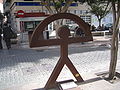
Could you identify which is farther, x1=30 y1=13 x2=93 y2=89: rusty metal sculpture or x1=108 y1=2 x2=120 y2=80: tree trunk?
x1=108 y1=2 x2=120 y2=80: tree trunk

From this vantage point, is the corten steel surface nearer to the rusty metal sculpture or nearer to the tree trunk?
the rusty metal sculpture

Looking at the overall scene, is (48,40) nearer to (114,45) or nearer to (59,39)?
(59,39)

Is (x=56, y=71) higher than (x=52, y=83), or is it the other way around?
(x=56, y=71)

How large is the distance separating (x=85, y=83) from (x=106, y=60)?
312 centimetres

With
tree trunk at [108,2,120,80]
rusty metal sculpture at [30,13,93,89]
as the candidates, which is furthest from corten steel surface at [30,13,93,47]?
tree trunk at [108,2,120,80]

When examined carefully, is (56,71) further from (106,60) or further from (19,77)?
(106,60)

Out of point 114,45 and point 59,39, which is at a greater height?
point 59,39

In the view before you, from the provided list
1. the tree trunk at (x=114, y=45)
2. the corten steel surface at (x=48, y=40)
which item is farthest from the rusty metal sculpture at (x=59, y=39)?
the tree trunk at (x=114, y=45)

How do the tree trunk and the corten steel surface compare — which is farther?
the tree trunk

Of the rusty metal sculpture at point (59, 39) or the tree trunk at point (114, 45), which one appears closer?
the rusty metal sculpture at point (59, 39)

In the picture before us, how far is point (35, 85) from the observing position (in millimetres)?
4504

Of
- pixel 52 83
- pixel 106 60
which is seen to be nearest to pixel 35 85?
pixel 52 83

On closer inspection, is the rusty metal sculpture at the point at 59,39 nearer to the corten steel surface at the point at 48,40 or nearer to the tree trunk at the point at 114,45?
the corten steel surface at the point at 48,40

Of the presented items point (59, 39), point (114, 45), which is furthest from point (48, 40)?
point (114, 45)
